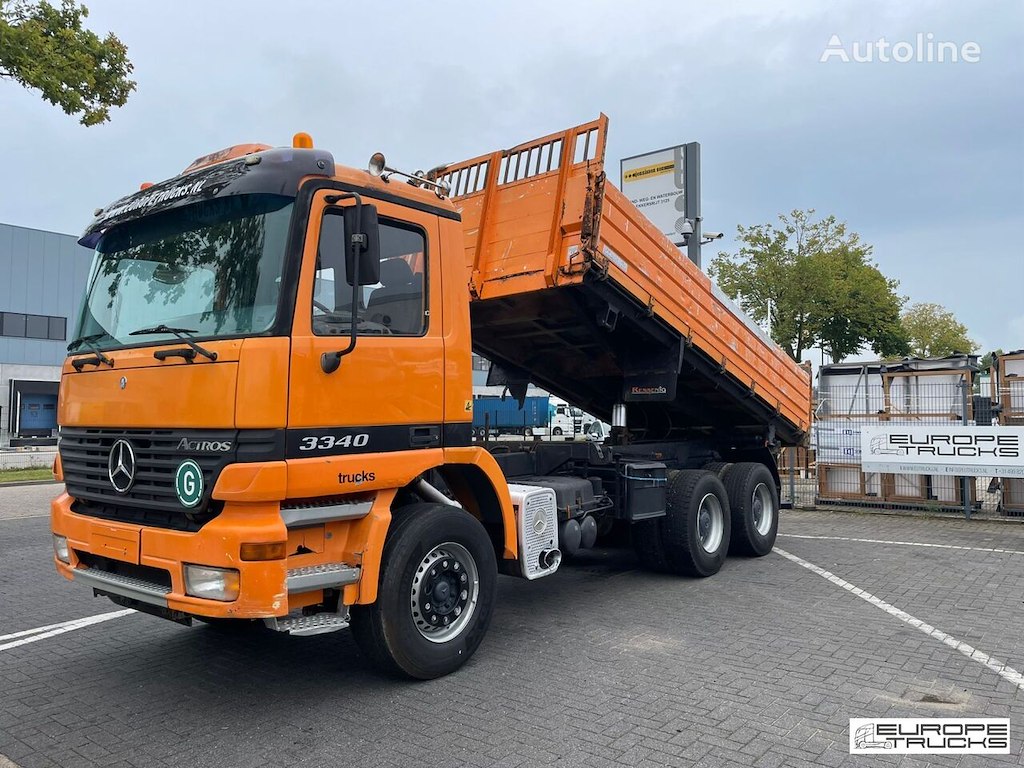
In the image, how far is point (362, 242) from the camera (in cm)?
410

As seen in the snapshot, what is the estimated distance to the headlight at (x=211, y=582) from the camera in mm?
3766

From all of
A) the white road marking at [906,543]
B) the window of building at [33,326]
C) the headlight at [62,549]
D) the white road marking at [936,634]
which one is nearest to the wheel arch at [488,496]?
the headlight at [62,549]

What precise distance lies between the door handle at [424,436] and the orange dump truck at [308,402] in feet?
0.05

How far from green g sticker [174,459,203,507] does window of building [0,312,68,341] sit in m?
38.2

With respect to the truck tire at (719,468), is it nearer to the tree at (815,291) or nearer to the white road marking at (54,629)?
the white road marking at (54,629)

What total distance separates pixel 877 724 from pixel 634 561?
4446 millimetres

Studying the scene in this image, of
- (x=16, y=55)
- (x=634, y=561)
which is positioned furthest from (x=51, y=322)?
(x=634, y=561)

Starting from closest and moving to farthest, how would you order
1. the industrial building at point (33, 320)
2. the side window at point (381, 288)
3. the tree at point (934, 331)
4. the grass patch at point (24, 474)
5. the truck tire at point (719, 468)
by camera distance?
1. the side window at point (381, 288)
2. the truck tire at point (719, 468)
3. the grass patch at point (24, 474)
4. the industrial building at point (33, 320)
5. the tree at point (934, 331)

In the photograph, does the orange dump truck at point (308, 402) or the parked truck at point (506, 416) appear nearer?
the orange dump truck at point (308, 402)

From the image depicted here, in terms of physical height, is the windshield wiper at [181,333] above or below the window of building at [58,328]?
below

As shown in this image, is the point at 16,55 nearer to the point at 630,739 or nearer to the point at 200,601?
the point at 200,601

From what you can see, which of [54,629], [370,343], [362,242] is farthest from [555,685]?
[54,629]

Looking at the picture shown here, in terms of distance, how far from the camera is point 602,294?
6.16 meters

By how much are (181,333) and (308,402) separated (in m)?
0.82
